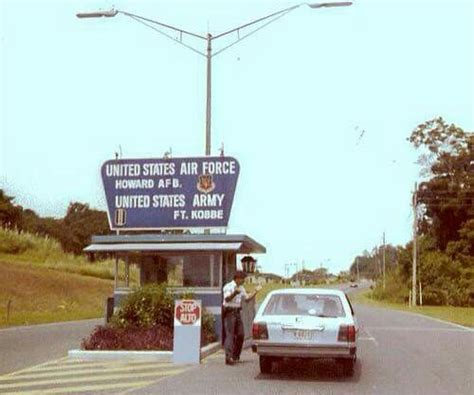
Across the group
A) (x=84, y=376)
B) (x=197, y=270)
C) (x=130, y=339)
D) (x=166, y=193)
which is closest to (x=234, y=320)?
(x=130, y=339)

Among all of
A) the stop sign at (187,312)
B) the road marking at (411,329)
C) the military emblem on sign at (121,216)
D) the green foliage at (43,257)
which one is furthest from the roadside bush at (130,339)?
the green foliage at (43,257)

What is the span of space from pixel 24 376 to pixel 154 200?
6.99 meters

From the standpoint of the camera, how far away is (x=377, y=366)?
51.3 ft

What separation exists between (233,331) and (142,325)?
2753 mm

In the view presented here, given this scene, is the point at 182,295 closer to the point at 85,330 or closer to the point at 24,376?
the point at 24,376

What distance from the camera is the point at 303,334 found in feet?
43.2

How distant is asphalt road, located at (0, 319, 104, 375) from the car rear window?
4.76 m

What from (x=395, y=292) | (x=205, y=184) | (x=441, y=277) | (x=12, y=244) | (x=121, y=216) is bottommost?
(x=395, y=292)

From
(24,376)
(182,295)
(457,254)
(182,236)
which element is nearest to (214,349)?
(182,295)

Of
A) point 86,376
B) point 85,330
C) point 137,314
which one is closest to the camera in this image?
point 86,376

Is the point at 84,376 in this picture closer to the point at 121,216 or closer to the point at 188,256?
the point at 188,256

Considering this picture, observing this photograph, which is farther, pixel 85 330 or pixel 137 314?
pixel 85 330

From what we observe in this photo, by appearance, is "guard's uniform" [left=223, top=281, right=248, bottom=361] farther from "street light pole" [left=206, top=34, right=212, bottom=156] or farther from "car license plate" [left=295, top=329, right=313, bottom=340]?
"street light pole" [left=206, top=34, right=212, bottom=156]

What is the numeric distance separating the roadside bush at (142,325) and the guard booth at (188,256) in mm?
731
